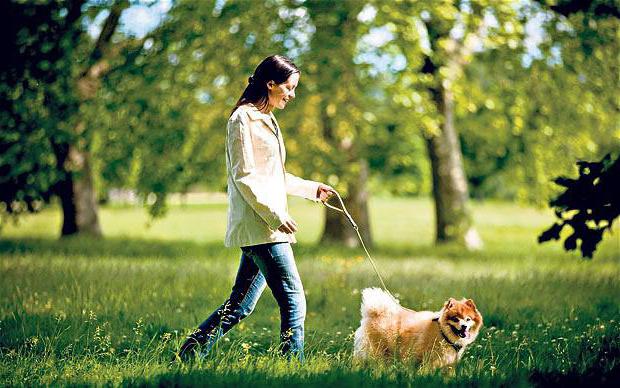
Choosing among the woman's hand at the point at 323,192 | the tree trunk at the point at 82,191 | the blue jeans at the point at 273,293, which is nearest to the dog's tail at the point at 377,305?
the blue jeans at the point at 273,293

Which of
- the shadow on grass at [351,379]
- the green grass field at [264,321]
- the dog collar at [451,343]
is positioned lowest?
the green grass field at [264,321]

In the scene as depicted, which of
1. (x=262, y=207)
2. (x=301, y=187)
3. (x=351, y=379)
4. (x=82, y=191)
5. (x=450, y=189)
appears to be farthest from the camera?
(x=82, y=191)

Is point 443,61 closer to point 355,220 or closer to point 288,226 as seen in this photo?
point 355,220

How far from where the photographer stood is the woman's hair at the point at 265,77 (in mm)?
4922

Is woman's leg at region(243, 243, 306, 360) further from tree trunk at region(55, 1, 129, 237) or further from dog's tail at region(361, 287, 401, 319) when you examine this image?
tree trunk at region(55, 1, 129, 237)

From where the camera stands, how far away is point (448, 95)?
16.3 m

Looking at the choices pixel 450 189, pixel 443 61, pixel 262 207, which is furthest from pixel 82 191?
pixel 262 207

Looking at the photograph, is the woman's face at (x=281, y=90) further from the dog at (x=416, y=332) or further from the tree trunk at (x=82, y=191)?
the tree trunk at (x=82, y=191)

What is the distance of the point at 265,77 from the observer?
4.96 m

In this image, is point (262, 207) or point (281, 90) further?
A: point (281, 90)

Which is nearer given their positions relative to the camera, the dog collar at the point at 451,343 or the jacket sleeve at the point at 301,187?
the dog collar at the point at 451,343

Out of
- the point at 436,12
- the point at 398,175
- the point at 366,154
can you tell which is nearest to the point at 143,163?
the point at 366,154

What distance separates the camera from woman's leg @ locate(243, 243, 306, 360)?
16.0ft

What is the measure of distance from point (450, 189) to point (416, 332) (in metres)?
11.9
